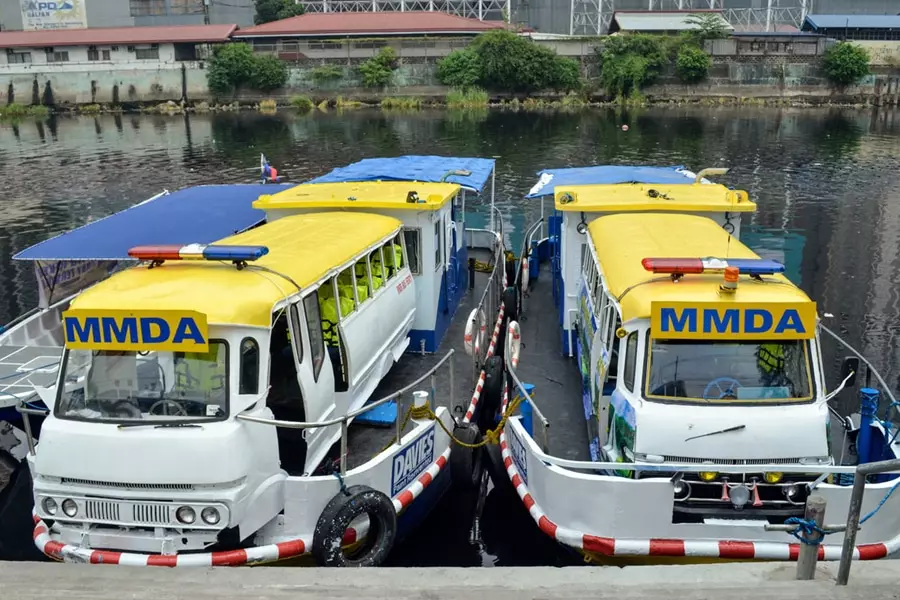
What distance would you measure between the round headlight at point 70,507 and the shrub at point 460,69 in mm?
68246

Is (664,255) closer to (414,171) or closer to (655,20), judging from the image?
(414,171)

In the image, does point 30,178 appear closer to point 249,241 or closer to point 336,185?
point 336,185

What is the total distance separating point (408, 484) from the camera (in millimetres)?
9930

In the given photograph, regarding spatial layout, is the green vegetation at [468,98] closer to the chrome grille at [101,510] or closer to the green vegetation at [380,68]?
the green vegetation at [380,68]

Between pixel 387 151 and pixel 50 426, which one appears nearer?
pixel 50 426

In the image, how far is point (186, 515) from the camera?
759 centimetres

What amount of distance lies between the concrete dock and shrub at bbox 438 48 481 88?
6939 cm

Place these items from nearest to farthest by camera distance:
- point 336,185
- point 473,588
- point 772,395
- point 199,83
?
point 473,588, point 772,395, point 336,185, point 199,83

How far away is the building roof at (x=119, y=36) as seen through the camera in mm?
77644

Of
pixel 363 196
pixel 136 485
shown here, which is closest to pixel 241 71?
pixel 363 196

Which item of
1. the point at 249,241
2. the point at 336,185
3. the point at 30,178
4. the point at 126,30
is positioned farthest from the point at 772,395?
the point at 126,30

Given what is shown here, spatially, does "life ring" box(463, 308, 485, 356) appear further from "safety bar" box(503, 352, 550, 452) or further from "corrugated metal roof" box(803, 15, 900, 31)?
"corrugated metal roof" box(803, 15, 900, 31)

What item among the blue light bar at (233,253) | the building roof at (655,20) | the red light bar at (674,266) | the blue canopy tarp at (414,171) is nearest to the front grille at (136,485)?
the blue light bar at (233,253)

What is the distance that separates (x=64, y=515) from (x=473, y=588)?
13.4 feet
